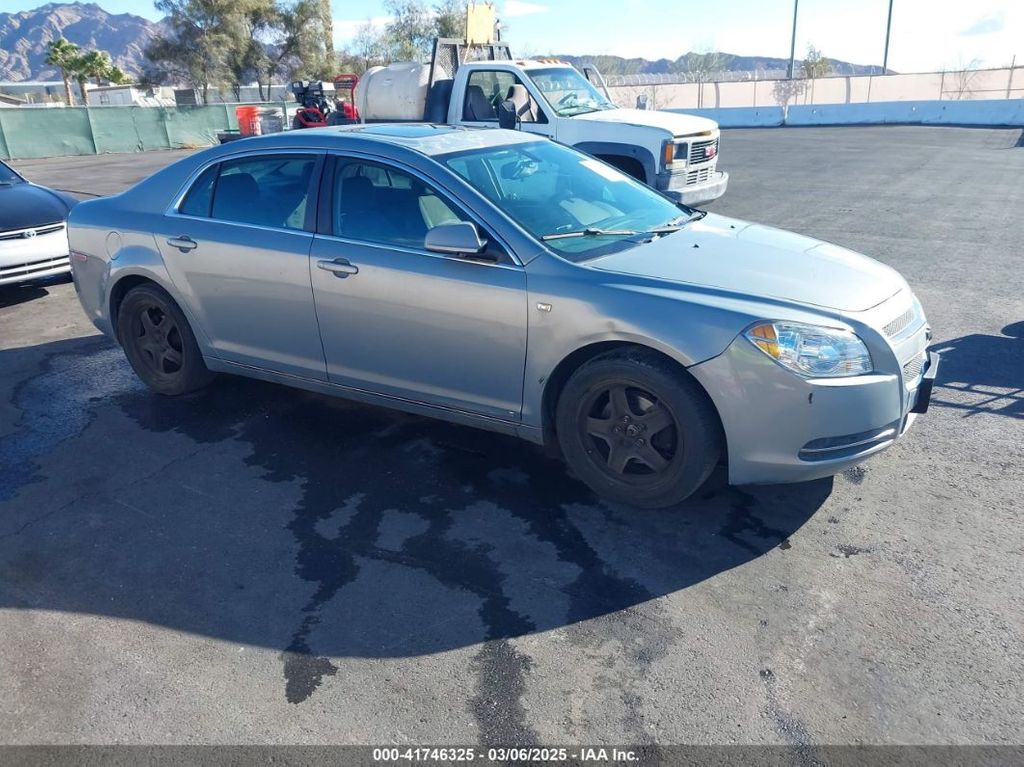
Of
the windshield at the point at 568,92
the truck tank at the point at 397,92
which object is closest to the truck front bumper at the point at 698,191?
the windshield at the point at 568,92

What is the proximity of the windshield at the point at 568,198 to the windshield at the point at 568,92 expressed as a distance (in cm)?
656

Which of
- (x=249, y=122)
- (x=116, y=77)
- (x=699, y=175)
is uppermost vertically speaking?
(x=116, y=77)

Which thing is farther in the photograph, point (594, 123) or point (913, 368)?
point (594, 123)

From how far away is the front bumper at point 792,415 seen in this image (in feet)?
11.2

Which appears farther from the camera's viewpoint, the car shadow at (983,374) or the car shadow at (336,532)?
the car shadow at (983,374)

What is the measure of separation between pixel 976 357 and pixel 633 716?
433cm

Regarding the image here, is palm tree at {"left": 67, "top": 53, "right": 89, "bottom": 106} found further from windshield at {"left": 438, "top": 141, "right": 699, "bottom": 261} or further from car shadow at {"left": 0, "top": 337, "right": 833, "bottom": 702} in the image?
windshield at {"left": 438, "top": 141, "right": 699, "bottom": 261}

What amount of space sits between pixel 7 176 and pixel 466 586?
8497 millimetres

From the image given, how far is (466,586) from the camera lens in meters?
3.40

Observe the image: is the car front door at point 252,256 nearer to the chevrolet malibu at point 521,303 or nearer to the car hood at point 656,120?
the chevrolet malibu at point 521,303

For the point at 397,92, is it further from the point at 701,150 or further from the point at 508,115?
the point at 701,150

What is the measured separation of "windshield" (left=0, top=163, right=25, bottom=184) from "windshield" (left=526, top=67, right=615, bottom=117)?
643 centimetres

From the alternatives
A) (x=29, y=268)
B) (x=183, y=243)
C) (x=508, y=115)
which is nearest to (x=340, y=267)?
(x=183, y=243)

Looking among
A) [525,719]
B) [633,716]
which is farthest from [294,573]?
[633,716]
